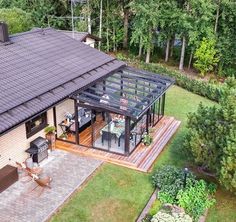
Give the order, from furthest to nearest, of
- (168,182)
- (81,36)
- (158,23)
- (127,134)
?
(158,23) → (81,36) → (127,134) → (168,182)

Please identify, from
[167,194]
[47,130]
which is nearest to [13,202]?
[47,130]

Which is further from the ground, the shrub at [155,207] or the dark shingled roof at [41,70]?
the dark shingled roof at [41,70]

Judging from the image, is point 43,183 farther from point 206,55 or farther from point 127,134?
point 206,55

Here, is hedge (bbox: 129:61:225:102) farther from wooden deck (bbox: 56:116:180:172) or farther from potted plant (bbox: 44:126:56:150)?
potted plant (bbox: 44:126:56:150)

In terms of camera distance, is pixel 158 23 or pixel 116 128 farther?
pixel 158 23

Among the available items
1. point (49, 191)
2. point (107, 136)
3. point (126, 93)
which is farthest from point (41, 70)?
point (49, 191)

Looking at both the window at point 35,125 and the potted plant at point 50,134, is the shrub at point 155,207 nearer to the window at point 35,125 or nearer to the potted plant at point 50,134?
the potted plant at point 50,134

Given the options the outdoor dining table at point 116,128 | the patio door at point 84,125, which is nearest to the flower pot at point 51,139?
the patio door at point 84,125
